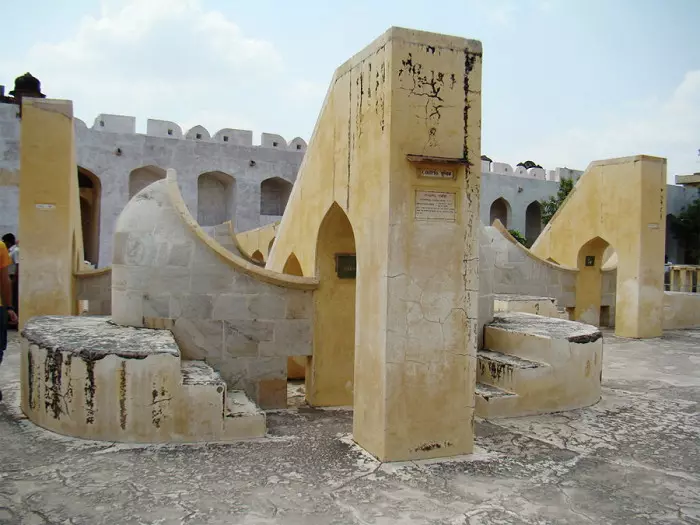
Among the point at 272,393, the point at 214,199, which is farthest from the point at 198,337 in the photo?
the point at 214,199

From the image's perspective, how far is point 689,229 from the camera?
2672 centimetres

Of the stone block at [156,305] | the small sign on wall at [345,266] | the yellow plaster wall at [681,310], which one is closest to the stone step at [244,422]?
the stone block at [156,305]

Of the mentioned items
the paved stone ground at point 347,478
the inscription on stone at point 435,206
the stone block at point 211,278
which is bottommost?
the paved stone ground at point 347,478

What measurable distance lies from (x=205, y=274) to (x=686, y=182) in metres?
26.8

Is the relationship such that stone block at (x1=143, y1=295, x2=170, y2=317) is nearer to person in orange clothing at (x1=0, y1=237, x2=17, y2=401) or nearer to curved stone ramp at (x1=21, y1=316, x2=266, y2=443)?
curved stone ramp at (x1=21, y1=316, x2=266, y2=443)

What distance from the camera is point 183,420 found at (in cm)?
514

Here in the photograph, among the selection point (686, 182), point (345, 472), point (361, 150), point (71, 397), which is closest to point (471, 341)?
point (345, 472)

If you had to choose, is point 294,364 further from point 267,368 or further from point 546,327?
point 546,327

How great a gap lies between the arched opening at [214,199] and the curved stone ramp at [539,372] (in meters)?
16.3

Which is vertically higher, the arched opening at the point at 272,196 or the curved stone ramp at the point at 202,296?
the arched opening at the point at 272,196

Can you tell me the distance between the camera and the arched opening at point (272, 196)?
23.9 metres

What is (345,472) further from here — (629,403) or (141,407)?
(629,403)

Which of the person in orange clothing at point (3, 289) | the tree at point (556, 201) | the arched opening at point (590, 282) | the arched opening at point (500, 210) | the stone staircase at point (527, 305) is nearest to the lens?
the person in orange clothing at point (3, 289)

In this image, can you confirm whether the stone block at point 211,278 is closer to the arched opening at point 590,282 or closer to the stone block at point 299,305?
the stone block at point 299,305
